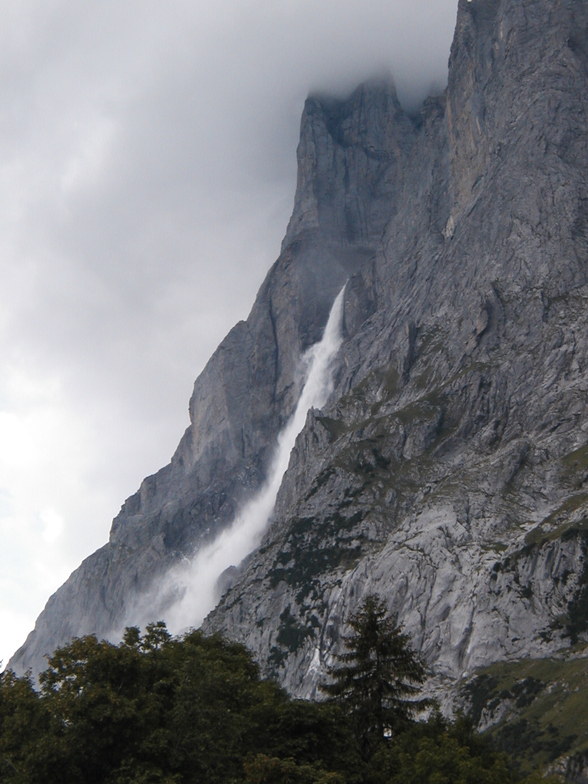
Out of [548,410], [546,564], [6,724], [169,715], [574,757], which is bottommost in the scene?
[574,757]

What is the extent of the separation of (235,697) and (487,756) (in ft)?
70.6

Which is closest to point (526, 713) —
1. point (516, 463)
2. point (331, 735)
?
point (516, 463)

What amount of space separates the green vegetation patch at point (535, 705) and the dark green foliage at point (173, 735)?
78.6 m

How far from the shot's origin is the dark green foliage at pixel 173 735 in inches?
1359

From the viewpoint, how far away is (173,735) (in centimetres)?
3584

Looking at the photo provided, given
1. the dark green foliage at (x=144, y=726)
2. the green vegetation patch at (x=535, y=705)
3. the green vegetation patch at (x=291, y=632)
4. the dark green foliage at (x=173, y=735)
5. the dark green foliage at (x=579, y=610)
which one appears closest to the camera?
the dark green foliage at (x=173, y=735)

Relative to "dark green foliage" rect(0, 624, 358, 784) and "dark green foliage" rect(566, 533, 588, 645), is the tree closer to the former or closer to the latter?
"dark green foliage" rect(0, 624, 358, 784)

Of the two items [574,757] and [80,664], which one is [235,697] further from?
[574,757]

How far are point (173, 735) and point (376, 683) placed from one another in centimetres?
2318

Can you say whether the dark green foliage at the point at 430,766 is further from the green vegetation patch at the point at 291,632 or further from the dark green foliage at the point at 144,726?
the green vegetation patch at the point at 291,632

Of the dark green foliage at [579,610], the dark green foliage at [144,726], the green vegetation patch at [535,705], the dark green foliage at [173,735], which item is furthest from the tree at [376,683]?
the dark green foliage at [579,610]

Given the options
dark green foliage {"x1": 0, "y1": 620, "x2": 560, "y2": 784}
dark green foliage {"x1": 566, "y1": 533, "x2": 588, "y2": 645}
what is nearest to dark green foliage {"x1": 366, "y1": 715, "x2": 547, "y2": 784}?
dark green foliage {"x1": 0, "y1": 620, "x2": 560, "y2": 784}

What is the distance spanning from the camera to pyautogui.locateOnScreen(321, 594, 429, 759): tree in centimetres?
5406

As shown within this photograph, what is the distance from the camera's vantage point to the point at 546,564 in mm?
149125
